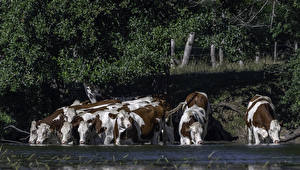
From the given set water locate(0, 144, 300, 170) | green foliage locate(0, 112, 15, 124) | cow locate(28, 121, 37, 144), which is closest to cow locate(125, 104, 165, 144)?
cow locate(28, 121, 37, 144)

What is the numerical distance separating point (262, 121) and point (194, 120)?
2688 millimetres

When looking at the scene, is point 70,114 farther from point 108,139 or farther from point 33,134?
point 108,139

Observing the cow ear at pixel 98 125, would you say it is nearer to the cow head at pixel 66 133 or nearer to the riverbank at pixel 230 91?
the cow head at pixel 66 133

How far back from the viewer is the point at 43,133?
3100cm

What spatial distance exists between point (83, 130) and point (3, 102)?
6.56m

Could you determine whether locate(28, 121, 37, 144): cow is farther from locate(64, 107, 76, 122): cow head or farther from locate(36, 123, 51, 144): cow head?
locate(64, 107, 76, 122): cow head

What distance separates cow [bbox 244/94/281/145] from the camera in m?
29.9

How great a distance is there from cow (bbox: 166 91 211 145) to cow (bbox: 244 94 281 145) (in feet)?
6.16

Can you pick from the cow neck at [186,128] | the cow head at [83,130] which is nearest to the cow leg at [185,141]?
the cow neck at [186,128]

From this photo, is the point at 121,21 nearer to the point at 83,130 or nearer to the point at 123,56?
the point at 123,56

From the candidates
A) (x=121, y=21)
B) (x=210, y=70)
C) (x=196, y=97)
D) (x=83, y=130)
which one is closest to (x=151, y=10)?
(x=121, y=21)

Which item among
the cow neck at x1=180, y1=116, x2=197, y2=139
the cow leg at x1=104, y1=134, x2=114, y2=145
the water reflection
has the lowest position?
the cow leg at x1=104, y1=134, x2=114, y2=145

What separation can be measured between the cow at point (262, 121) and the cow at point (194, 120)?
1876 mm

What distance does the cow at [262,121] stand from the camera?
29.9 metres
